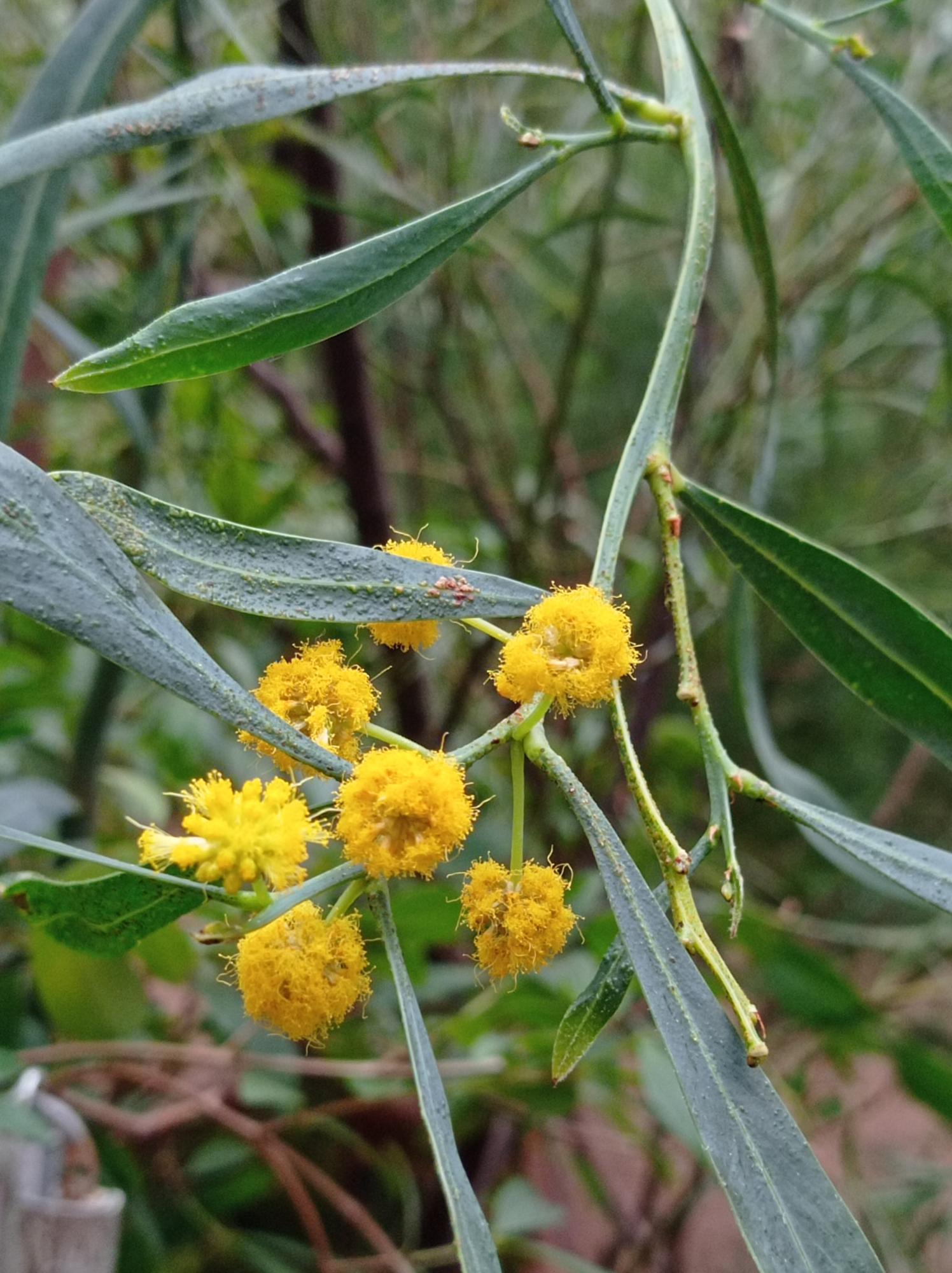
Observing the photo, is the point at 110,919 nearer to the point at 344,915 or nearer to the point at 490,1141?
the point at 344,915

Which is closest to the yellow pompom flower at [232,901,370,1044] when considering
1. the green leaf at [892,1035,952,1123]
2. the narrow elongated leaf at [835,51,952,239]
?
the narrow elongated leaf at [835,51,952,239]

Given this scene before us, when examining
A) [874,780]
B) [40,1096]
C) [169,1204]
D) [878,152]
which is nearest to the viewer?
[40,1096]

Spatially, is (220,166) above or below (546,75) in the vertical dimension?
above

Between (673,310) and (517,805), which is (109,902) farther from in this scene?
(673,310)

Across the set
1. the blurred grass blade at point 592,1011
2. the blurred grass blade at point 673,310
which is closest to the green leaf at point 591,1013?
the blurred grass blade at point 592,1011

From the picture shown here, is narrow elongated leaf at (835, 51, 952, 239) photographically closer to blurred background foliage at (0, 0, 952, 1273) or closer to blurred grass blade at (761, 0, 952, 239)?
blurred grass blade at (761, 0, 952, 239)

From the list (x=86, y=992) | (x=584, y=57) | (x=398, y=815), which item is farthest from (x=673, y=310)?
(x=86, y=992)


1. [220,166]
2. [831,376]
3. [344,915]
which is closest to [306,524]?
[220,166]
